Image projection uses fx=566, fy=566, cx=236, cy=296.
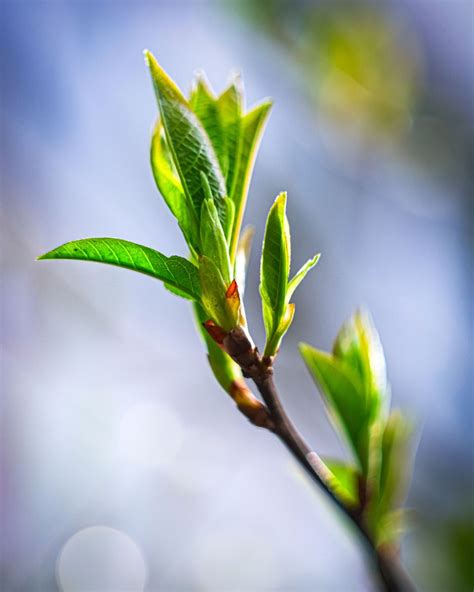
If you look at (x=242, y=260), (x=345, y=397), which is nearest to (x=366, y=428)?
(x=345, y=397)

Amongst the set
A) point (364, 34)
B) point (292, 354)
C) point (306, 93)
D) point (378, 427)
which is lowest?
point (292, 354)

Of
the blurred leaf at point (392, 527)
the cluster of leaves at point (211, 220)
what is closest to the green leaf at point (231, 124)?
the cluster of leaves at point (211, 220)

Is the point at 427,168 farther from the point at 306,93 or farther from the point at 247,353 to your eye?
the point at 247,353

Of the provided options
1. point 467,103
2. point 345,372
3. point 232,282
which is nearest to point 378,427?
point 345,372

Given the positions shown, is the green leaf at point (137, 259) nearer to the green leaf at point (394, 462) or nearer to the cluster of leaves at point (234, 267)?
the cluster of leaves at point (234, 267)

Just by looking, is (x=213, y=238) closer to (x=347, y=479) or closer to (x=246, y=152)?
(x=246, y=152)

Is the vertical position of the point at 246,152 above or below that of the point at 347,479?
above
